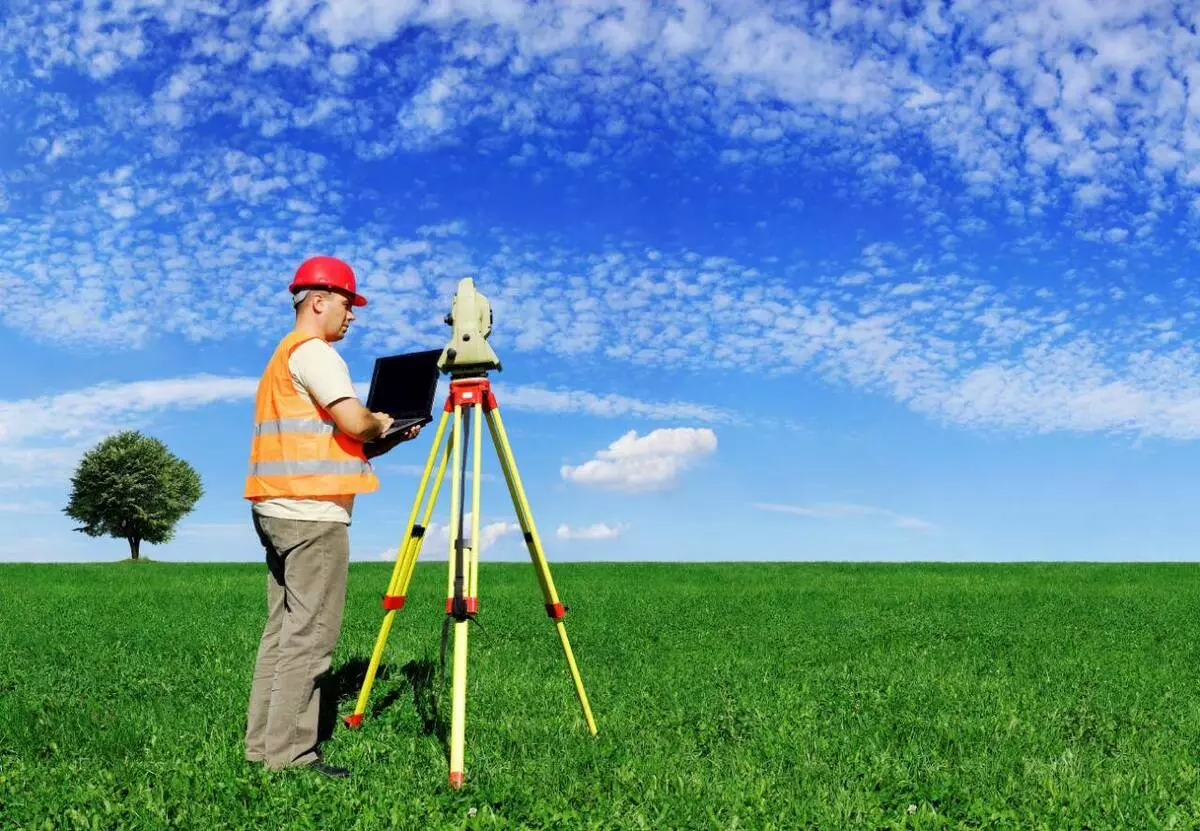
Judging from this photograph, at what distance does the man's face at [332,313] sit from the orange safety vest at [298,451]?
8.1 inches

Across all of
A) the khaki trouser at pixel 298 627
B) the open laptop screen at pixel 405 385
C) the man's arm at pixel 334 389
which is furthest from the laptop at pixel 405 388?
the khaki trouser at pixel 298 627

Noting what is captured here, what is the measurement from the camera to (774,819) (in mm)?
6125

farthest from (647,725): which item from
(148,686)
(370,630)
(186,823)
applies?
(370,630)

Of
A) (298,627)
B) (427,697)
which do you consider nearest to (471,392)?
(298,627)

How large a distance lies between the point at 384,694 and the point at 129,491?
55.1 m

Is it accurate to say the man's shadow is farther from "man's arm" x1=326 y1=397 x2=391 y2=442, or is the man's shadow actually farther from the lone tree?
the lone tree

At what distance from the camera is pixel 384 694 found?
29.5 ft

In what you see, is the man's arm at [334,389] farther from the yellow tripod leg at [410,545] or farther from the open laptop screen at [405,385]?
the yellow tripod leg at [410,545]

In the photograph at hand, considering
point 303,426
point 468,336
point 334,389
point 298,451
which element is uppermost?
point 468,336

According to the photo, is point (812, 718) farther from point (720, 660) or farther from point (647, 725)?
point (720, 660)

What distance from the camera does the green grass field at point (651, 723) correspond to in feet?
20.6

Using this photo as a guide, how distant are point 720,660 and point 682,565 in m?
17.2

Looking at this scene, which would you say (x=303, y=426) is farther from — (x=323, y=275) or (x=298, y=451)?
(x=323, y=275)

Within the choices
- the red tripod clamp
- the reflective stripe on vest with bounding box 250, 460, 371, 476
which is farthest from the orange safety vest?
the red tripod clamp
